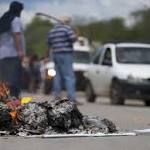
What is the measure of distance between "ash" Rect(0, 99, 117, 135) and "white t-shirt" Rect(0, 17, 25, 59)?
13.5 ft

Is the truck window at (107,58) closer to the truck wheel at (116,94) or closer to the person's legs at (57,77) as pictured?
the truck wheel at (116,94)

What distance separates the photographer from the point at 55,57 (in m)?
17.4

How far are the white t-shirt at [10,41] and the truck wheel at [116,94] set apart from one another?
4862 millimetres

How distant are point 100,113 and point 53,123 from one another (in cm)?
435

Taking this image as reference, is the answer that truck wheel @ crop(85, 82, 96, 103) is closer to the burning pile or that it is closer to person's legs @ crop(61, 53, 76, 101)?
person's legs @ crop(61, 53, 76, 101)

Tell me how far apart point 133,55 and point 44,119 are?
993cm

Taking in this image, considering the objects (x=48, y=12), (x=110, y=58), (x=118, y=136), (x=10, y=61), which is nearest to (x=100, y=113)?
(x=10, y=61)

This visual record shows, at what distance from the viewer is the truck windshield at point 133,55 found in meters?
19.6

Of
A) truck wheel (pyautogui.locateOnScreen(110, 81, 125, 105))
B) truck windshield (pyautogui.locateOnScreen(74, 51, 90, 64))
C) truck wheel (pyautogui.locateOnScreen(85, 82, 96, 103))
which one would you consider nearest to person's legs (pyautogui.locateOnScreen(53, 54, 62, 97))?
truck wheel (pyautogui.locateOnScreen(110, 81, 125, 105))

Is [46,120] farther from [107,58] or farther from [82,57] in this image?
[82,57]

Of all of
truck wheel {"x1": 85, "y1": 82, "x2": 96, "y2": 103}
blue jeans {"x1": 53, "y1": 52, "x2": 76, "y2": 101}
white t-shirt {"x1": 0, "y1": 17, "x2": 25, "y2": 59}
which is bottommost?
truck wheel {"x1": 85, "y1": 82, "x2": 96, "y2": 103}

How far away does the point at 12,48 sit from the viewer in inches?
570

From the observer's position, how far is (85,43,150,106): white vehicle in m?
18.6

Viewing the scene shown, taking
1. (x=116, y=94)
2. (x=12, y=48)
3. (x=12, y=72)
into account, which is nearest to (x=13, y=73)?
(x=12, y=72)
